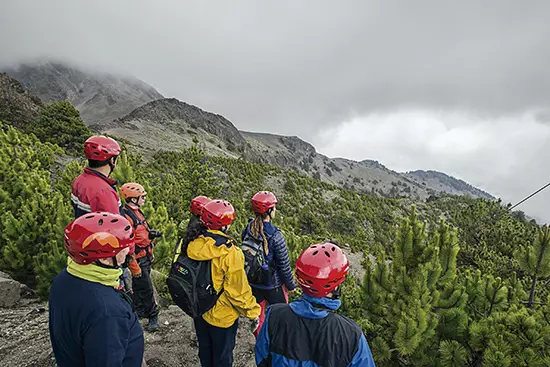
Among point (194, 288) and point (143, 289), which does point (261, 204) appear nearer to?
point (194, 288)

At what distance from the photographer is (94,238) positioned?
2016 mm

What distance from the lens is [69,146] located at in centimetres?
2925

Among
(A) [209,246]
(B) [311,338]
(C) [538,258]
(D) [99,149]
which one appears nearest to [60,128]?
(D) [99,149]

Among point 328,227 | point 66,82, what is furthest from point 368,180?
point 66,82

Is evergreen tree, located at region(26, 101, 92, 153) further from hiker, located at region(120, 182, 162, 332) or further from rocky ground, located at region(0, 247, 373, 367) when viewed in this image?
hiker, located at region(120, 182, 162, 332)

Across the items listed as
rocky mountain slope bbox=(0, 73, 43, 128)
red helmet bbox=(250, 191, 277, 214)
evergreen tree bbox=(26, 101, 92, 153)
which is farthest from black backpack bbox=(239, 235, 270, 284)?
rocky mountain slope bbox=(0, 73, 43, 128)

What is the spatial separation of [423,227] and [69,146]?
33366 millimetres

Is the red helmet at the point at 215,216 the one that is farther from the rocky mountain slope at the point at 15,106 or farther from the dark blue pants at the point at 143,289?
the rocky mountain slope at the point at 15,106

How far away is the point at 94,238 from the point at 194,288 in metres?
1.41

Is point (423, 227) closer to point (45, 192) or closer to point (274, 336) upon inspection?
point (274, 336)

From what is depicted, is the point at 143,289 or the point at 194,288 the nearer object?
the point at 194,288

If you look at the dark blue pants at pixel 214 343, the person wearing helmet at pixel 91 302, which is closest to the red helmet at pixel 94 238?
the person wearing helmet at pixel 91 302

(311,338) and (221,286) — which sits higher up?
(311,338)

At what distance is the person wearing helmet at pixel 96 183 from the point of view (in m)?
3.35
